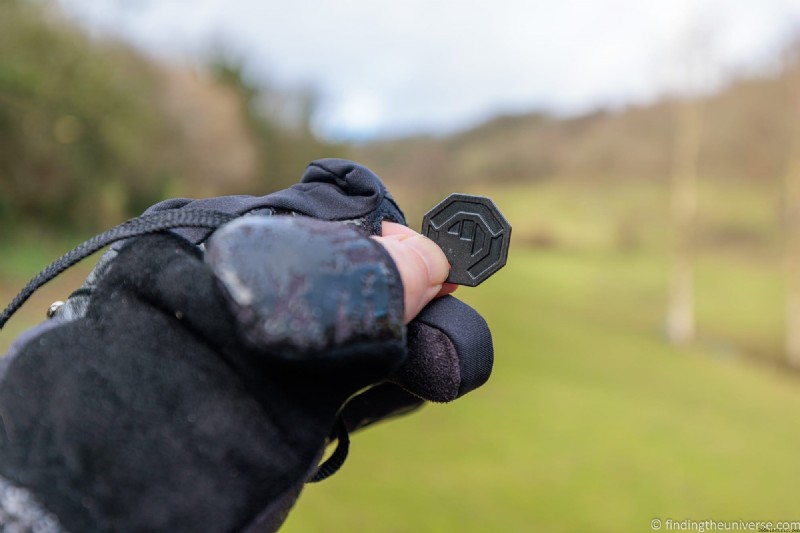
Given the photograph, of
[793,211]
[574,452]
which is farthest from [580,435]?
[793,211]

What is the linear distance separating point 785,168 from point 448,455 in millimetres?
9108

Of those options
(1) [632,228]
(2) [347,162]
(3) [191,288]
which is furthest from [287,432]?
(1) [632,228]

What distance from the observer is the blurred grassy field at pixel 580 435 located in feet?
9.81

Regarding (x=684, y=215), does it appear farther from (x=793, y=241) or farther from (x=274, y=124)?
(x=274, y=124)

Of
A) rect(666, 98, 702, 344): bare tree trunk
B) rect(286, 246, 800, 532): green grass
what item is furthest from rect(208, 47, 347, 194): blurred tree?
rect(286, 246, 800, 532): green grass

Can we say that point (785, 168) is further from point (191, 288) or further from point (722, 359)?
point (191, 288)

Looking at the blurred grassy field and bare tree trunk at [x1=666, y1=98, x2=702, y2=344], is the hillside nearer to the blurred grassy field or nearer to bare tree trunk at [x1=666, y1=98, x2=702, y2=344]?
bare tree trunk at [x1=666, y1=98, x2=702, y2=344]

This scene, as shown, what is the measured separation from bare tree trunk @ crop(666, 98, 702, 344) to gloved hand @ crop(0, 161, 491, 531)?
10.7m

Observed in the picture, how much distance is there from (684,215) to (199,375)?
12228 mm

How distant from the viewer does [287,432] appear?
1.59 ft

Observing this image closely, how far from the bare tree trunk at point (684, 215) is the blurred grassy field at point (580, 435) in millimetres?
371

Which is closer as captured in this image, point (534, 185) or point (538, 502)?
point (538, 502)

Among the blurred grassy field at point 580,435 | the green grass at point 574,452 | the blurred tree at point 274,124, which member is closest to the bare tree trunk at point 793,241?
the blurred grassy field at point 580,435

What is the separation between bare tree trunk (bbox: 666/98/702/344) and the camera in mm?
10664
